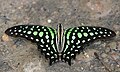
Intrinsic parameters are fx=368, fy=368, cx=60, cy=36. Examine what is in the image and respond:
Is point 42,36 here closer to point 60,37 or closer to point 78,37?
point 60,37

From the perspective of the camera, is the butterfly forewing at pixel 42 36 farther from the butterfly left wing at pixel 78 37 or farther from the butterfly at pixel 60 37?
the butterfly left wing at pixel 78 37

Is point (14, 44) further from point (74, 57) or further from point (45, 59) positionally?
point (74, 57)

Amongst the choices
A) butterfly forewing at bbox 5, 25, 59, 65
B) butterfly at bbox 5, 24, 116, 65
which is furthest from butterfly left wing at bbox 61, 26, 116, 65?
butterfly forewing at bbox 5, 25, 59, 65

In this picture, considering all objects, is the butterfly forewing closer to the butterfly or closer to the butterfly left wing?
the butterfly

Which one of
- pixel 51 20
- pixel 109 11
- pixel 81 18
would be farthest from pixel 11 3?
pixel 109 11

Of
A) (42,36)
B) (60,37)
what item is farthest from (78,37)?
(42,36)
